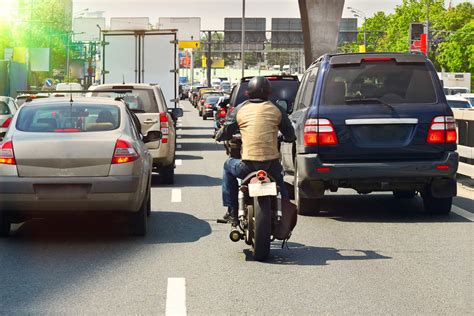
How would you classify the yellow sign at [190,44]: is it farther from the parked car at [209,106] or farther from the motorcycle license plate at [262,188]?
the motorcycle license plate at [262,188]

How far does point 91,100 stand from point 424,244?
392 cm

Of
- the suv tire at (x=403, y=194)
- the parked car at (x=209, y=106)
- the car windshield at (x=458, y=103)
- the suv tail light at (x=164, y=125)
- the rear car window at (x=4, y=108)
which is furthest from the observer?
→ the parked car at (x=209, y=106)

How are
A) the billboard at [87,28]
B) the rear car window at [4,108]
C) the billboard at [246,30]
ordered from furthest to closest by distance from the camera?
the billboard at [87,28] < the billboard at [246,30] < the rear car window at [4,108]

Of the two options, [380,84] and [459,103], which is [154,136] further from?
[459,103]

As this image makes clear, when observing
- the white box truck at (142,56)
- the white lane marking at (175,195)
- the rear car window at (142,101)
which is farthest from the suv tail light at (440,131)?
the white box truck at (142,56)

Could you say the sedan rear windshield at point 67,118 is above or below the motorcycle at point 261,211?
above

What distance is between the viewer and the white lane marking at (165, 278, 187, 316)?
7676 mm

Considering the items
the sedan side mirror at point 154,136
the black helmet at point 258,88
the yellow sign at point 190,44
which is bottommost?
the sedan side mirror at point 154,136

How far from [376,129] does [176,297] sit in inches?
218

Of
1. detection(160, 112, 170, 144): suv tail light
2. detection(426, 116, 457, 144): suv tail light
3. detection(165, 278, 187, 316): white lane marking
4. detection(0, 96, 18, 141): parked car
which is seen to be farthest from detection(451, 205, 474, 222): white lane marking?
detection(0, 96, 18, 141): parked car

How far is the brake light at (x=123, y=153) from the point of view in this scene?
11.3 meters

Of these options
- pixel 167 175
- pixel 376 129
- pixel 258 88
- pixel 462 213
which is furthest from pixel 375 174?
pixel 167 175

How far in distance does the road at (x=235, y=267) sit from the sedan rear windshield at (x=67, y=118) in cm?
111

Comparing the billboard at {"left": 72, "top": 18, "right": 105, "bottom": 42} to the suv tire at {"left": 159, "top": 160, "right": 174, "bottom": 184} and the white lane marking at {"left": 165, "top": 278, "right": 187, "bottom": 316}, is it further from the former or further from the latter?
the white lane marking at {"left": 165, "top": 278, "right": 187, "bottom": 316}
